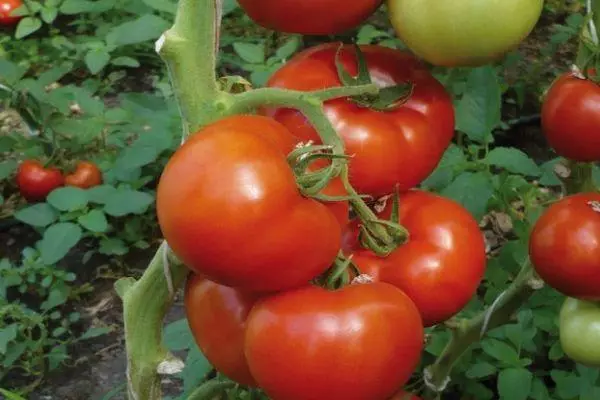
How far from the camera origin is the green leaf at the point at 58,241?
6.31 ft

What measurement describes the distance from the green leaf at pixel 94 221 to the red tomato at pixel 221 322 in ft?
3.83

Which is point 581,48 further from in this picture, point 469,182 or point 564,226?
point 469,182

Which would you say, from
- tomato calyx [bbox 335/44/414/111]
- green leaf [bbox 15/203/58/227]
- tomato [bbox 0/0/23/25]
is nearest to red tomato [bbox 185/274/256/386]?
tomato calyx [bbox 335/44/414/111]

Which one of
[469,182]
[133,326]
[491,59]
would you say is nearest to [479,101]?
[469,182]

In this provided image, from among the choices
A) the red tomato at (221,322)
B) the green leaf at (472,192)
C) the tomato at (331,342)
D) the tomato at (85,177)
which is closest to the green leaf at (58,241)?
the tomato at (85,177)

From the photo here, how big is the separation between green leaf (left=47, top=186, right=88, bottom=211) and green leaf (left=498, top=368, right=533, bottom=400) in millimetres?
1051

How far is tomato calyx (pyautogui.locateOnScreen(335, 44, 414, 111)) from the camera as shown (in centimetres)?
84

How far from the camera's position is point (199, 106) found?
0.79 meters

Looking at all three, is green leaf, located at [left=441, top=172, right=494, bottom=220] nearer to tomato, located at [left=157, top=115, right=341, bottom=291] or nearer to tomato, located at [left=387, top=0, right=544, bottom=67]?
tomato, located at [left=387, top=0, right=544, bottom=67]

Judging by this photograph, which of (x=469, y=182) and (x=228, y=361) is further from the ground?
(x=228, y=361)

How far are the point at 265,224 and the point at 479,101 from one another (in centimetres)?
92

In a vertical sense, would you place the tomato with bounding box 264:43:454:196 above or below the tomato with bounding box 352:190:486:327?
above

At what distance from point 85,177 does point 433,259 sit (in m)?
1.78

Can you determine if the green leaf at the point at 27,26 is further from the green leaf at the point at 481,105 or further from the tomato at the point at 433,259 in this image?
the tomato at the point at 433,259
